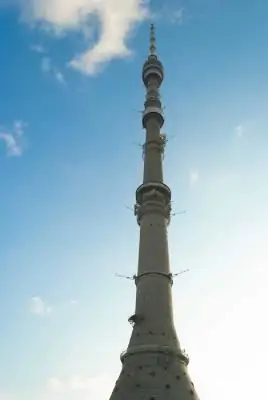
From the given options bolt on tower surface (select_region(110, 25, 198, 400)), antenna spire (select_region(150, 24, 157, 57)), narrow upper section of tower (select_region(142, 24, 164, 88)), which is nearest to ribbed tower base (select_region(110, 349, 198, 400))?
bolt on tower surface (select_region(110, 25, 198, 400))

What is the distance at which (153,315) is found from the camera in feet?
118

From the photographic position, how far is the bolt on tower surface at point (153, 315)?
105 ft

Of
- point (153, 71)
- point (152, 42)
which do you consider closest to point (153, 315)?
point (153, 71)

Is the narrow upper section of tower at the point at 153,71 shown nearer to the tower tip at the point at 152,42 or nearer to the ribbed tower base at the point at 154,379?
the tower tip at the point at 152,42

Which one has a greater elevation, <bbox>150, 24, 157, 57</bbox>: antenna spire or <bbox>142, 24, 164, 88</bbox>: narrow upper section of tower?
<bbox>150, 24, 157, 57</bbox>: antenna spire

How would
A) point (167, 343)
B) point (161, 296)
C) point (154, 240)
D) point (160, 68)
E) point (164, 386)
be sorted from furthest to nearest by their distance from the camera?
point (160, 68) → point (154, 240) → point (161, 296) → point (167, 343) → point (164, 386)

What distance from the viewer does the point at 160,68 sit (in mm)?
54406

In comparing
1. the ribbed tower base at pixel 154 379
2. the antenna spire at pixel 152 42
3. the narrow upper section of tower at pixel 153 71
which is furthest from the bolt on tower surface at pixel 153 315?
the antenna spire at pixel 152 42

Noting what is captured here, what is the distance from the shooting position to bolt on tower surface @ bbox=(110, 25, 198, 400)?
3209cm

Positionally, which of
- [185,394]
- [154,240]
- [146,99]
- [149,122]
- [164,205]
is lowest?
[185,394]

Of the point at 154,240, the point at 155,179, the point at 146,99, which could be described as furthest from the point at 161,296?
the point at 146,99

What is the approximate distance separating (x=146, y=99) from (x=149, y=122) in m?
3.55

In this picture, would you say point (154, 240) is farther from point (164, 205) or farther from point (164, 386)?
point (164, 386)

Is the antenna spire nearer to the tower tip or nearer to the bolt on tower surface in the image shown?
the tower tip
